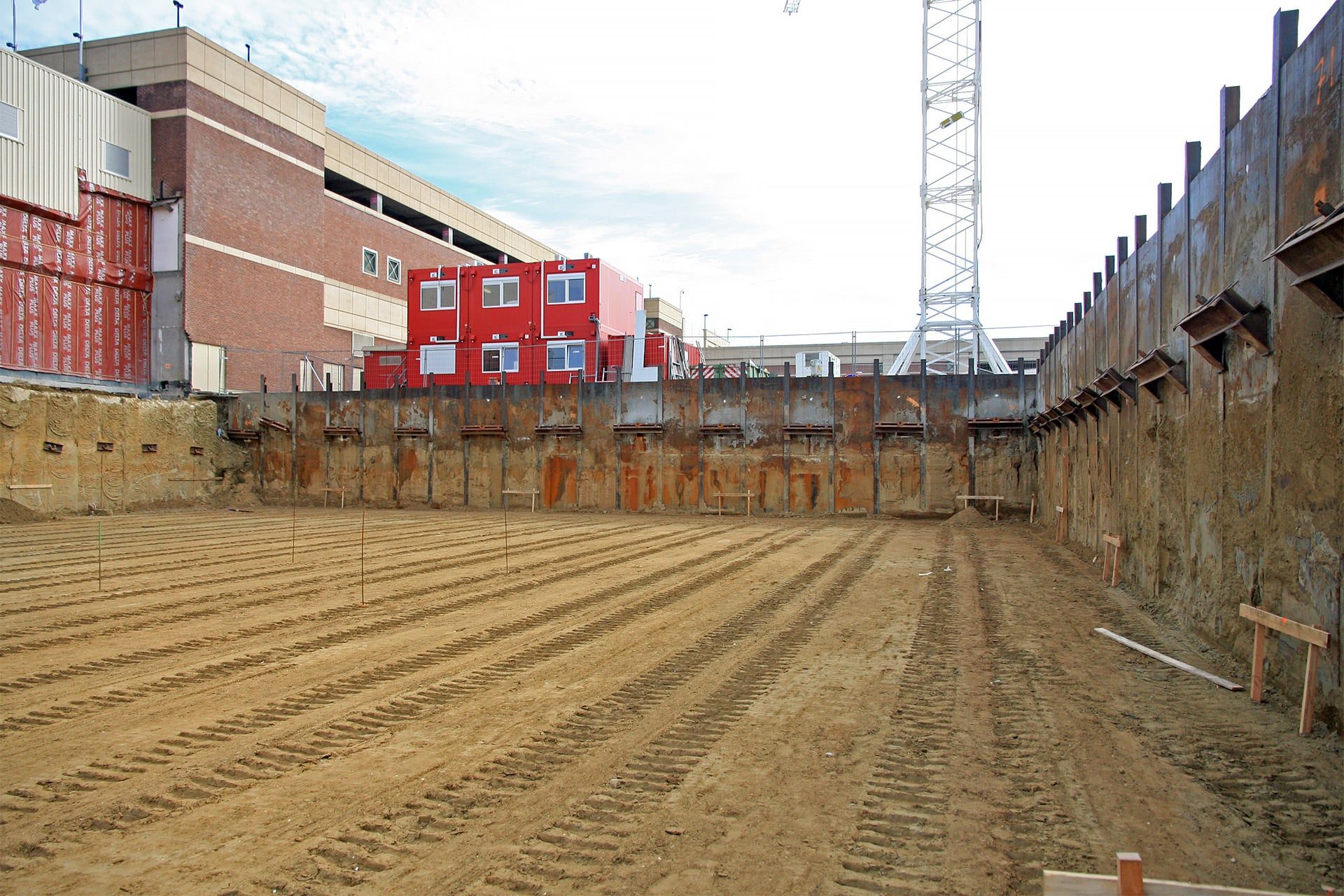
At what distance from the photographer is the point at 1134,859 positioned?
2564 mm

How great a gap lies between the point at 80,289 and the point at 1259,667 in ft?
118

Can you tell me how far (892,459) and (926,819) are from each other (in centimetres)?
2088

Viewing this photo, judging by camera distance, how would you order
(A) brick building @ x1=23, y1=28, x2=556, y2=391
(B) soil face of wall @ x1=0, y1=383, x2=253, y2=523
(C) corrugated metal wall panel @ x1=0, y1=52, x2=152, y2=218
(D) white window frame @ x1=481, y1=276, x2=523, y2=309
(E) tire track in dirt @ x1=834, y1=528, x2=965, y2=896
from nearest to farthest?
(E) tire track in dirt @ x1=834, y1=528, x2=965, y2=896, (B) soil face of wall @ x1=0, y1=383, x2=253, y2=523, (C) corrugated metal wall panel @ x1=0, y1=52, x2=152, y2=218, (D) white window frame @ x1=481, y1=276, x2=523, y2=309, (A) brick building @ x1=23, y1=28, x2=556, y2=391

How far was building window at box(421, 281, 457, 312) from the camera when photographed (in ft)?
111

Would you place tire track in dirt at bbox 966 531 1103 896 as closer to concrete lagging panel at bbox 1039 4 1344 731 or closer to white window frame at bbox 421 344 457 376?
concrete lagging panel at bbox 1039 4 1344 731

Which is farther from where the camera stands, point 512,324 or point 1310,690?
point 512,324

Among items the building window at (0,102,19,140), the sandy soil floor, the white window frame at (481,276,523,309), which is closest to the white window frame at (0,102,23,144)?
the building window at (0,102,19,140)

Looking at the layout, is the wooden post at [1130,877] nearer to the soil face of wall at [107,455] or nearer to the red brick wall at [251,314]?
the soil face of wall at [107,455]

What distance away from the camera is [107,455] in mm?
25609

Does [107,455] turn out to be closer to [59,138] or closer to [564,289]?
[59,138]

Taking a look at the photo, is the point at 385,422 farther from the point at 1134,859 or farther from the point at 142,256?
the point at 1134,859

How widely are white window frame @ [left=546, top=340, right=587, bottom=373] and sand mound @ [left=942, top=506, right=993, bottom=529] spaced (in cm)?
1433

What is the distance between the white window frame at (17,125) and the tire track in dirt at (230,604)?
80.2ft

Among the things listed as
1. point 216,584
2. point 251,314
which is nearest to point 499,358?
point 251,314
